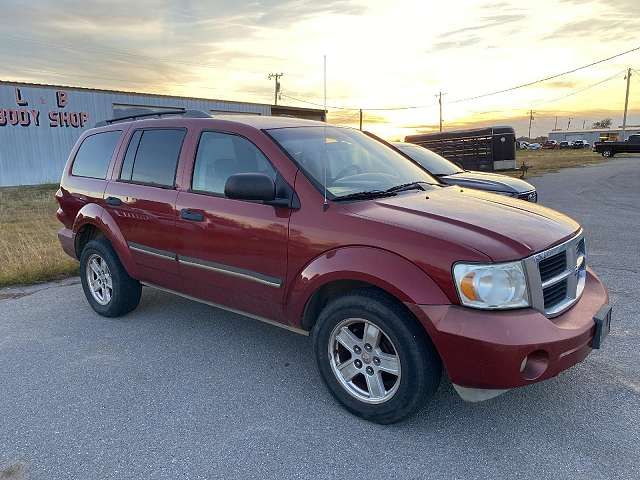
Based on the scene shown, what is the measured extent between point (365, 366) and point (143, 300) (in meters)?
3.27

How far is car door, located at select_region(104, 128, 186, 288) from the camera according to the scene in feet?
12.9

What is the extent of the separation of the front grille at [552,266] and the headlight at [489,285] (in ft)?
0.73

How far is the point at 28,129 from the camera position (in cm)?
2266

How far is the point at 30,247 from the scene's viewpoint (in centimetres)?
764

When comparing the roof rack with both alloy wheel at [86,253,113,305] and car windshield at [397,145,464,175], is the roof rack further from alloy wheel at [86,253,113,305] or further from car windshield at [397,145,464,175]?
car windshield at [397,145,464,175]

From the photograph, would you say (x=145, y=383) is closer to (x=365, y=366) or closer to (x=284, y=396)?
(x=284, y=396)

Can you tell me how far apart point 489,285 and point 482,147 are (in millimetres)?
17600

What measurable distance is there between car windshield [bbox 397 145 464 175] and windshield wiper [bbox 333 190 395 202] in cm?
476

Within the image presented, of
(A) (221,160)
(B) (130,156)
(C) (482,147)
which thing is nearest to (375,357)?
(A) (221,160)

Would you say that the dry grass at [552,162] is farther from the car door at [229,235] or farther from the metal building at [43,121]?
the car door at [229,235]

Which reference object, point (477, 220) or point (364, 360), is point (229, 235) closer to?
point (364, 360)

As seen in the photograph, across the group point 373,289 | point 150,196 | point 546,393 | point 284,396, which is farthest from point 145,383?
point 546,393

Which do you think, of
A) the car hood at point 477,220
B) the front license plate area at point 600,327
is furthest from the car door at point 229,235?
the front license plate area at point 600,327

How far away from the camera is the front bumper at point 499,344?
239 cm
